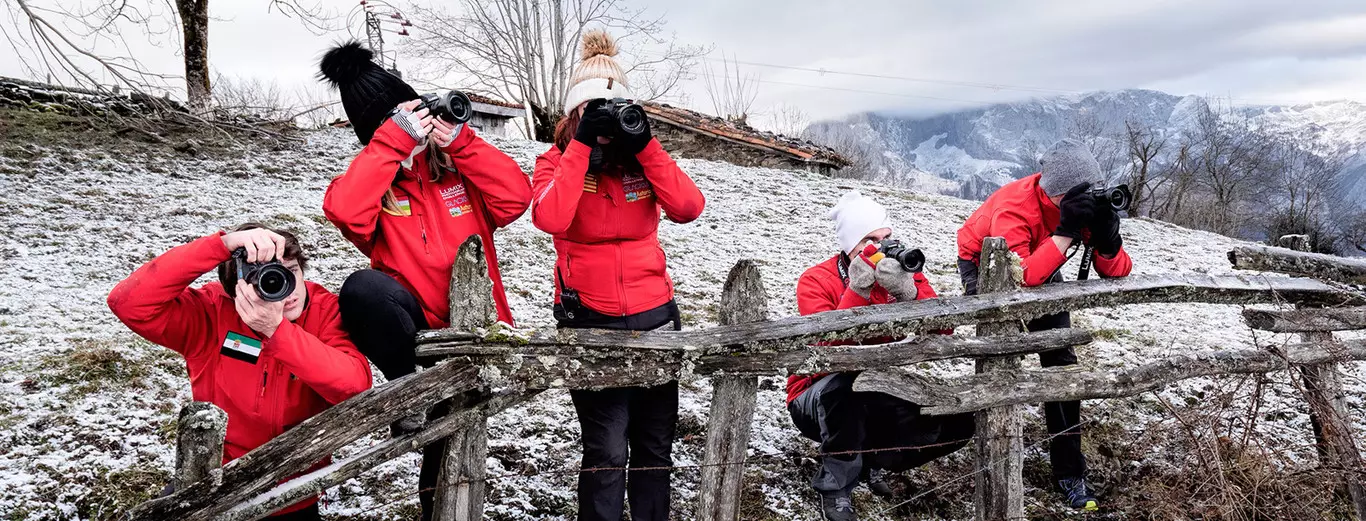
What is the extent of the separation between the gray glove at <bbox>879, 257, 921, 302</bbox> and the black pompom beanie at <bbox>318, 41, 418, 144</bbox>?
6.12ft

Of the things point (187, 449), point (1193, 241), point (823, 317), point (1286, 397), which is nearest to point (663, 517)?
point (823, 317)

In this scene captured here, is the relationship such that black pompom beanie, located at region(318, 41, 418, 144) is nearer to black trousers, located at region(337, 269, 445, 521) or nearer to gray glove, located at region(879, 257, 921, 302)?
black trousers, located at region(337, 269, 445, 521)

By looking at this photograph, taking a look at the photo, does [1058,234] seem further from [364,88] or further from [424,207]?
[364,88]

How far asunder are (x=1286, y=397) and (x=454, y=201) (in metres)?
5.62

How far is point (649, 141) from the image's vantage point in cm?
254

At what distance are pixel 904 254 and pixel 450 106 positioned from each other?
5.76ft

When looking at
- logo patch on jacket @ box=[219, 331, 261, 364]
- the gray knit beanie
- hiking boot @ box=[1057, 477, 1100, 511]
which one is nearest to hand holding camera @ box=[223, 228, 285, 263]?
logo patch on jacket @ box=[219, 331, 261, 364]

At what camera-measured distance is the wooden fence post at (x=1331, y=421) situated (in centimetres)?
343

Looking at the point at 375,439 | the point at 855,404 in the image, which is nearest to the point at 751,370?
the point at 855,404

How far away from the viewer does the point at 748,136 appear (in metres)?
14.0

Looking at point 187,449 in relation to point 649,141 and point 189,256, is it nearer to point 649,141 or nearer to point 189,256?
point 189,256

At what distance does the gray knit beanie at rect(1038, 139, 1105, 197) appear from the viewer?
3.03 metres

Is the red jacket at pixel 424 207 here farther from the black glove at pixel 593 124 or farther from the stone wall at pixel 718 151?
the stone wall at pixel 718 151

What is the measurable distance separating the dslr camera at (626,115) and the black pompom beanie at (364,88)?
2.21 ft
